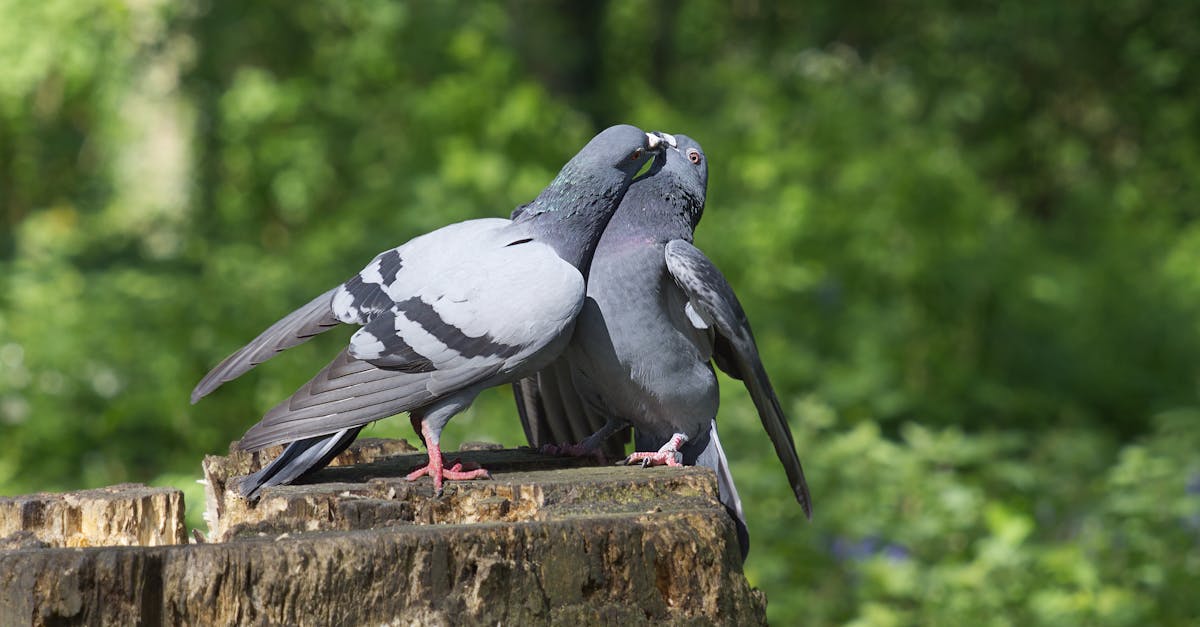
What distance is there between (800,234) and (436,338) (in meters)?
4.83

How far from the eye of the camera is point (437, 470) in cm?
234

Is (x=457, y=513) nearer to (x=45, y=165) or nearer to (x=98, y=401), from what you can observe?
(x=98, y=401)

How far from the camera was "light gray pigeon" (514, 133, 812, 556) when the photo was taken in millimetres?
2602

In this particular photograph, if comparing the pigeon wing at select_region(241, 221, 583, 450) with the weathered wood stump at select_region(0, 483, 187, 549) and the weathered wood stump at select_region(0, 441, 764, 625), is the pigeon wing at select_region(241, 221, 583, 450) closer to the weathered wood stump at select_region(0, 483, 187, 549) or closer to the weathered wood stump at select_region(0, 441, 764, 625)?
the weathered wood stump at select_region(0, 441, 764, 625)

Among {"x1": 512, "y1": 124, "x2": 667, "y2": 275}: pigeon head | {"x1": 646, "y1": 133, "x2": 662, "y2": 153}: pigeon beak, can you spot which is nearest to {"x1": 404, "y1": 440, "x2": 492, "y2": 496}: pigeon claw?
{"x1": 512, "y1": 124, "x2": 667, "y2": 275}: pigeon head

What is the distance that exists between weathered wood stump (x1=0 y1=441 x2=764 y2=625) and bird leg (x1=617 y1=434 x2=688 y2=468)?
24 cm

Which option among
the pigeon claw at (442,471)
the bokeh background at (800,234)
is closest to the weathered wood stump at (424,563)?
the pigeon claw at (442,471)

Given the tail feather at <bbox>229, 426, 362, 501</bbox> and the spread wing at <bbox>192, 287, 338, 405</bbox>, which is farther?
the spread wing at <bbox>192, 287, 338, 405</bbox>

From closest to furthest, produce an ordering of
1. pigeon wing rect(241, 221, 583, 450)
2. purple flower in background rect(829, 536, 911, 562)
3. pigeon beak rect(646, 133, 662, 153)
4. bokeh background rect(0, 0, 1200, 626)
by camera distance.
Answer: pigeon wing rect(241, 221, 583, 450) → pigeon beak rect(646, 133, 662, 153) → purple flower in background rect(829, 536, 911, 562) → bokeh background rect(0, 0, 1200, 626)

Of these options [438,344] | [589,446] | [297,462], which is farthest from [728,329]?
[297,462]

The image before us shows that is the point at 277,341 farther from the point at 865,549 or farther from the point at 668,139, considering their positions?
the point at 865,549

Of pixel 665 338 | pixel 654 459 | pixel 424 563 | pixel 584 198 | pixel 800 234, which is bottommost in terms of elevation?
pixel 424 563

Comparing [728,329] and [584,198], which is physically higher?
[584,198]

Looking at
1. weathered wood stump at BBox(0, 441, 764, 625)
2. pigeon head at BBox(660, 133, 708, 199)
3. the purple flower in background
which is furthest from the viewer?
the purple flower in background
